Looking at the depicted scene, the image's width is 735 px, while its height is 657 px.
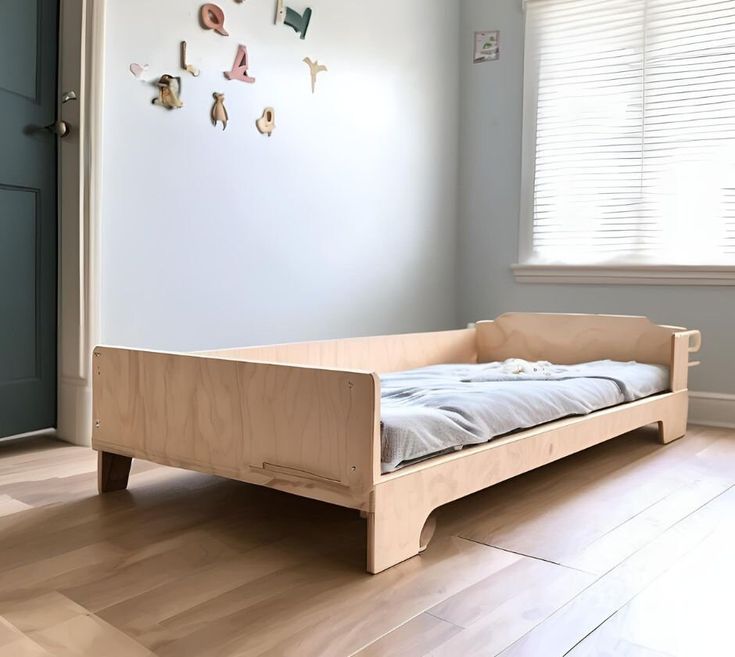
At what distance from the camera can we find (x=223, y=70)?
103 inches

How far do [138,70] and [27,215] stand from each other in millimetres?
546

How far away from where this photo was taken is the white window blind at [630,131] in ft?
9.96

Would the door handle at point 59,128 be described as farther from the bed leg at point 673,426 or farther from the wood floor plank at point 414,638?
the bed leg at point 673,426

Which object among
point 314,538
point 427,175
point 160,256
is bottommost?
point 314,538

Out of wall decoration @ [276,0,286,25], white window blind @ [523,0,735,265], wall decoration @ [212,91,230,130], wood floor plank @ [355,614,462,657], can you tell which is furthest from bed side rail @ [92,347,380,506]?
white window blind @ [523,0,735,265]

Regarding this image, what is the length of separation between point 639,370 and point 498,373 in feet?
1.49

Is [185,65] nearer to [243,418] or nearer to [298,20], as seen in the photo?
[298,20]

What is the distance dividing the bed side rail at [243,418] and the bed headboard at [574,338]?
5.25 feet

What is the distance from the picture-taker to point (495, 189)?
3.61 m

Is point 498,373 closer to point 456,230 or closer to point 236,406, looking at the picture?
point 236,406

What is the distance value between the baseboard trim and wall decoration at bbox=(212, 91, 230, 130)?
204cm

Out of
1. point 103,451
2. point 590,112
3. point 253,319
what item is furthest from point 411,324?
point 103,451

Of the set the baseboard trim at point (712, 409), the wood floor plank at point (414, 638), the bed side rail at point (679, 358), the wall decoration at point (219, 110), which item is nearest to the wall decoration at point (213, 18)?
the wall decoration at point (219, 110)

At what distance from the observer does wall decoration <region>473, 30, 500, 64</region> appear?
3.58 m
